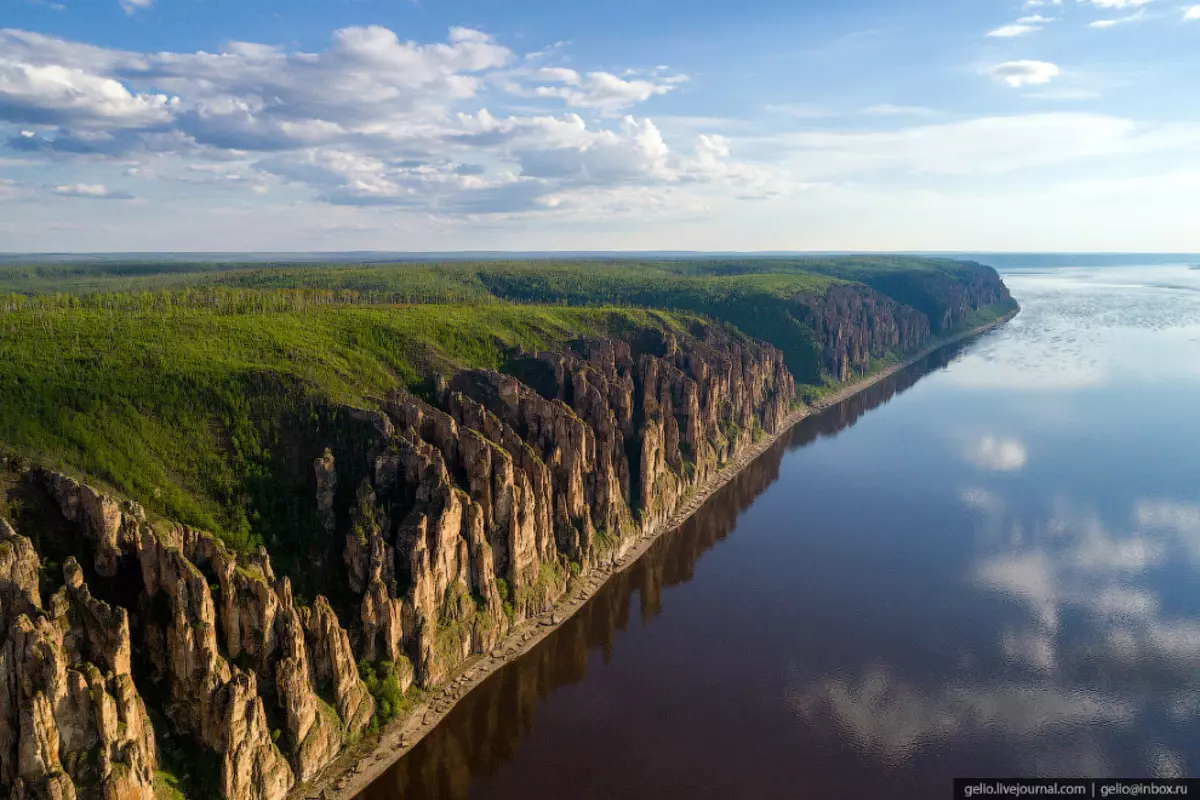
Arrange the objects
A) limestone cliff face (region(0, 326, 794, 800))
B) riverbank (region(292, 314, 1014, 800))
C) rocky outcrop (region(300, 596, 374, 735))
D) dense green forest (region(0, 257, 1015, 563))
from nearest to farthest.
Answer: limestone cliff face (region(0, 326, 794, 800)), riverbank (region(292, 314, 1014, 800)), rocky outcrop (region(300, 596, 374, 735)), dense green forest (region(0, 257, 1015, 563))

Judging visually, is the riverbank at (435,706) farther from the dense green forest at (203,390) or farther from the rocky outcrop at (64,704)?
the dense green forest at (203,390)

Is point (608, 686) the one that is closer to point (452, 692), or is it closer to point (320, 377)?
point (452, 692)

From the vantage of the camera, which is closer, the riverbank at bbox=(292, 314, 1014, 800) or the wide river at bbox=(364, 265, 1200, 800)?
the riverbank at bbox=(292, 314, 1014, 800)

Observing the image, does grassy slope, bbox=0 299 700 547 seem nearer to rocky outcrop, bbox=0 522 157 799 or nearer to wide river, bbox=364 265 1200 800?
rocky outcrop, bbox=0 522 157 799

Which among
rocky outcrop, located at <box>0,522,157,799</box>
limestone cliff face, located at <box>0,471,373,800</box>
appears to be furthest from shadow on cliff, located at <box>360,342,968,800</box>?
rocky outcrop, located at <box>0,522,157,799</box>

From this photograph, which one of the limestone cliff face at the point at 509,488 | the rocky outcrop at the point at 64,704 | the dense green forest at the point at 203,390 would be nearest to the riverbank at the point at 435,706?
the limestone cliff face at the point at 509,488

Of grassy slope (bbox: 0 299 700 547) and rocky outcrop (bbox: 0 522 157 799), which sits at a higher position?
grassy slope (bbox: 0 299 700 547)
